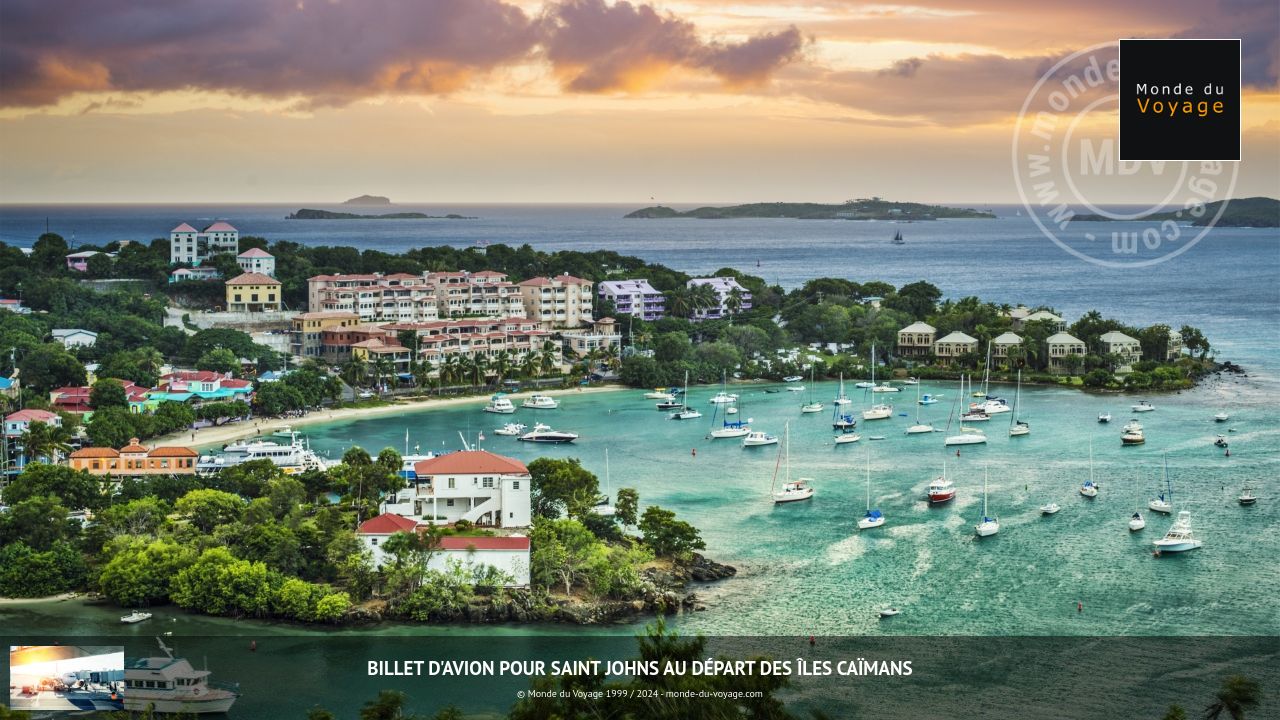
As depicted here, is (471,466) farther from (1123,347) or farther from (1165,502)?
(1123,347)

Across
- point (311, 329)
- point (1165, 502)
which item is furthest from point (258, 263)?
point (1165, 502)

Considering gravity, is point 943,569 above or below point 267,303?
below

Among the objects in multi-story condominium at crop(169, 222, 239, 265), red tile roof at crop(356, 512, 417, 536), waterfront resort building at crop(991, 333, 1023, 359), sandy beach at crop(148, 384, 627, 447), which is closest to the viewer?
red tile roof at crop(356, 512, 417, 536)

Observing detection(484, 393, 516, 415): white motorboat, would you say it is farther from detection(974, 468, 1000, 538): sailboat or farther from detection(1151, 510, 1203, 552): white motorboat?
detection(1151, 510, 1203, 552): white motorboat

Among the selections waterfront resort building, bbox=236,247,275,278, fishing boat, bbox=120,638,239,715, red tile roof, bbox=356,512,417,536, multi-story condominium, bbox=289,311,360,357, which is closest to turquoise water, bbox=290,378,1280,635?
red tile roof, bbox=356,512,417,536

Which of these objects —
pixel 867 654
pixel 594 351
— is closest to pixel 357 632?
pixel 867 654

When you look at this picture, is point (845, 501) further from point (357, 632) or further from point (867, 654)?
point (357, 632)

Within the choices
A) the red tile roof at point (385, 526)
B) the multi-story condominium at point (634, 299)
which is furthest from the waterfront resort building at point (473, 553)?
the multi-story condominium at point (634, 299)
